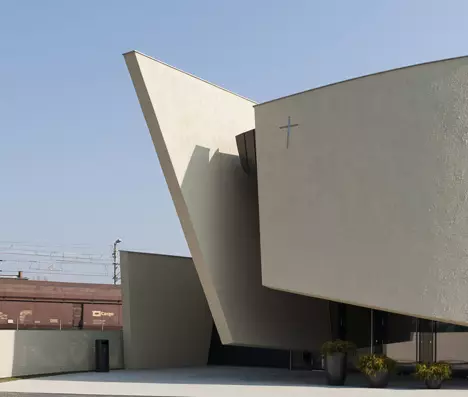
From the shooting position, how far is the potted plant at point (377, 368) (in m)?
17.2

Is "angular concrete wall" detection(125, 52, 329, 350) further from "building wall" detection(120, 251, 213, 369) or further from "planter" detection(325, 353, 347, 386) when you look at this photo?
"building wall" detection(120, 251, 213, 369)

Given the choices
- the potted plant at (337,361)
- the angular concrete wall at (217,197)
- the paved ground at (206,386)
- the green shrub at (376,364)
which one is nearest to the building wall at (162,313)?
the paved ground at (206,386)

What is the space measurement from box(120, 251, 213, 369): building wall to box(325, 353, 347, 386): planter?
776 centimetres

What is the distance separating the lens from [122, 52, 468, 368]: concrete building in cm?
1645

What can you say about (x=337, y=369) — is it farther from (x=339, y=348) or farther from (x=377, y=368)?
(x=377, y=368)

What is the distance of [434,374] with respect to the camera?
56.0ft

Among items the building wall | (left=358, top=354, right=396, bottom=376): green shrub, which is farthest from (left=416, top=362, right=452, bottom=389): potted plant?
the building wall

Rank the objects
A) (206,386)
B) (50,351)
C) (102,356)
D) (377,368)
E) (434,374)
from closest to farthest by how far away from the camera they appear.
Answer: (434,374) < (377,368) < (206,386) < (50,351) < (102,356)

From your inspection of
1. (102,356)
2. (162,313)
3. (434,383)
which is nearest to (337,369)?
(434,383)

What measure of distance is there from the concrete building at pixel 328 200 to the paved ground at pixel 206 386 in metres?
1.17

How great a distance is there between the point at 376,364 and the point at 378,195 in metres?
3.94

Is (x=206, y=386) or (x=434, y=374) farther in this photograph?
(x=206, y=386)

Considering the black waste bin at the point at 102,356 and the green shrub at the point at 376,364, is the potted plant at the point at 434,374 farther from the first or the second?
the black waste bin at the point at 102,356

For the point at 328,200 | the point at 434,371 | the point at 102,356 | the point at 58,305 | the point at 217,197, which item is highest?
the point at 217,197
